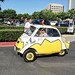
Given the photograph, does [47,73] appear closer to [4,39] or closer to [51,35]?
[51,35]

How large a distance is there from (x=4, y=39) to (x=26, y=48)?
22.0ft

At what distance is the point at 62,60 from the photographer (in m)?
11.0

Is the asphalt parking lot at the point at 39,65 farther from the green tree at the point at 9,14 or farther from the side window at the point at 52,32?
the green tree at the point at 9,14

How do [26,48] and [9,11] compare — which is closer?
[26,48]

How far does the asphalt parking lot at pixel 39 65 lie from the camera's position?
8703 millimetres

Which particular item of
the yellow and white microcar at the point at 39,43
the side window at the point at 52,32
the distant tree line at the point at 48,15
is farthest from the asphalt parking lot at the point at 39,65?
the distant tree line at the point at 48,15

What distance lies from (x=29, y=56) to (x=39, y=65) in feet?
3.19

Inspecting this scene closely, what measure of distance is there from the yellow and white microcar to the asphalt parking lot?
0.34 meters

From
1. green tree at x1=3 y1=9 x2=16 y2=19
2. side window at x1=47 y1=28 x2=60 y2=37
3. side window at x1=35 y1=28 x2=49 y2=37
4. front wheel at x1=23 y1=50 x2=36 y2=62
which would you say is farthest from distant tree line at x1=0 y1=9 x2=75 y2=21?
front wheel at x1=23 y1=50 x2=36 y2=62

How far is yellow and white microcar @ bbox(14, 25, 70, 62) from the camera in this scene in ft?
35.1

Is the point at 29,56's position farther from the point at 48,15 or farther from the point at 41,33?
the point at 48,15

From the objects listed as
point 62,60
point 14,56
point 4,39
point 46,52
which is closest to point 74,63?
point 62,60

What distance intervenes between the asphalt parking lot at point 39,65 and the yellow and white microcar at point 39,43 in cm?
34

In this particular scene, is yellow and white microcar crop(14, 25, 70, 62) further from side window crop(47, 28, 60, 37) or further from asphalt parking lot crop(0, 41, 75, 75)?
asphalt parking lot crop(0, 41, 75, 75)
